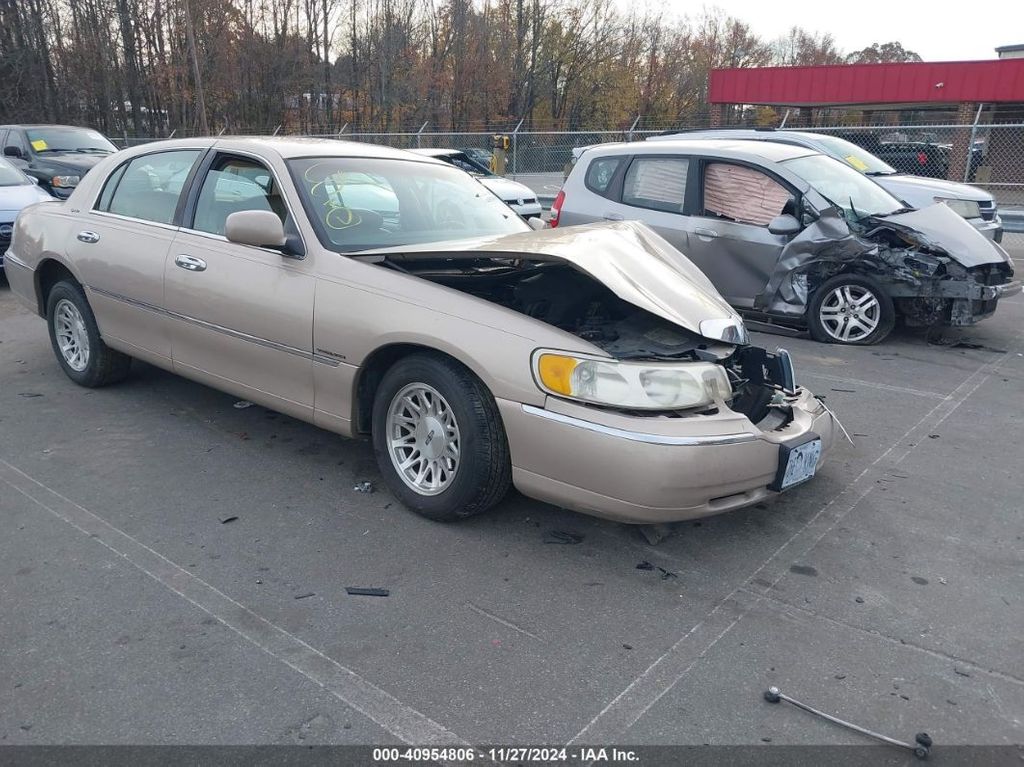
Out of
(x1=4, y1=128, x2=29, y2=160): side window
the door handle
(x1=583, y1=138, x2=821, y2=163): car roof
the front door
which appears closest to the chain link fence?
(x1=4, y1=128, x2=29, y2=160): side window

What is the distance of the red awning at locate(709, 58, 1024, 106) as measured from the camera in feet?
82.9

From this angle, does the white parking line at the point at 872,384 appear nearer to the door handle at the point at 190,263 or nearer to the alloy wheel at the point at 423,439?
the alloy wheel at the point at 423,439

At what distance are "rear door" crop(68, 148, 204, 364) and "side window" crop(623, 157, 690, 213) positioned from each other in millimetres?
4361

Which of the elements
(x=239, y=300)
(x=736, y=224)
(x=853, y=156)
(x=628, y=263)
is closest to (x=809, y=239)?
(x=736, y=224)

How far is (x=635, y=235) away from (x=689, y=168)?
3706mm

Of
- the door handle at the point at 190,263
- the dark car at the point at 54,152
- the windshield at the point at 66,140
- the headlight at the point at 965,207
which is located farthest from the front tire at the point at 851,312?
the windshield at the point at 66,140

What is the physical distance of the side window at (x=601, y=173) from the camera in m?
8.11

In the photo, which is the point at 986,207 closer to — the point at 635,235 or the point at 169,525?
the point at 635,235

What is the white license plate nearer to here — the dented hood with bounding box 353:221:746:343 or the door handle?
the dented hood with bounding box 353:221:746:343

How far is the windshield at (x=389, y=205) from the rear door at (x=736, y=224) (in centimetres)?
299

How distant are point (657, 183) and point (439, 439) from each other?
4.95m

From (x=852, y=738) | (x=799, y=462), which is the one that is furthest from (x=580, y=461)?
(x=852, y=738)

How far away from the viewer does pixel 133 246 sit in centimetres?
490

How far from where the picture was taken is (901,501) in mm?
4059
